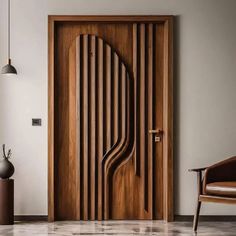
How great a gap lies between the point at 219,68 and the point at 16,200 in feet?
8.39

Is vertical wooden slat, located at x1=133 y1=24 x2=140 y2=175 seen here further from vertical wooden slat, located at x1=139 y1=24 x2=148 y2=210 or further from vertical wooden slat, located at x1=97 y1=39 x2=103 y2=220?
vertical wooden slat, located at x1=97 y1=39 x2=103 y2=220

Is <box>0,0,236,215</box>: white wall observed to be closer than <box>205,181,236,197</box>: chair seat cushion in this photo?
No

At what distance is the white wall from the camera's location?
5.79 metres

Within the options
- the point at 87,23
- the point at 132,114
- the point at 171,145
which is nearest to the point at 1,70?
the point at 87,23

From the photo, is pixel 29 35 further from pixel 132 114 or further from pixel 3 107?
pixel 132 114

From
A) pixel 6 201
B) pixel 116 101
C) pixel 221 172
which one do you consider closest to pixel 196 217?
pixel 221 172

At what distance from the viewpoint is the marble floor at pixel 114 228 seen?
5.09 metres

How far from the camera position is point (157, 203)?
586cm

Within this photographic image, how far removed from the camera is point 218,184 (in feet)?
16.8

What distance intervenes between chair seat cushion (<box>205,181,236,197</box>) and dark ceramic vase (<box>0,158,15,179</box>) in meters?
1.94

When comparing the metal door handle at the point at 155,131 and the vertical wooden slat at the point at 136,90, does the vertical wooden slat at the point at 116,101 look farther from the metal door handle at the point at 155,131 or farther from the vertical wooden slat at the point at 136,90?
the metal door handle at the point at 155,131

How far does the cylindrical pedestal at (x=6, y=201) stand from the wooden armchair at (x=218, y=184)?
1832mm

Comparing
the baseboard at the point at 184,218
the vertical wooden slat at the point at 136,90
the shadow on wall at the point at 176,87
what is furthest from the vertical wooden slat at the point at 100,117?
the shadow on wall at the point at 176,87

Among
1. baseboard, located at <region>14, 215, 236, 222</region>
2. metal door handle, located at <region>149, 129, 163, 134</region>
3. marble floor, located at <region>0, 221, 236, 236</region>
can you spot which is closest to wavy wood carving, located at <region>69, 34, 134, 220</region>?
metal door handle, located at <region>149, 129, 163, 134</region>
